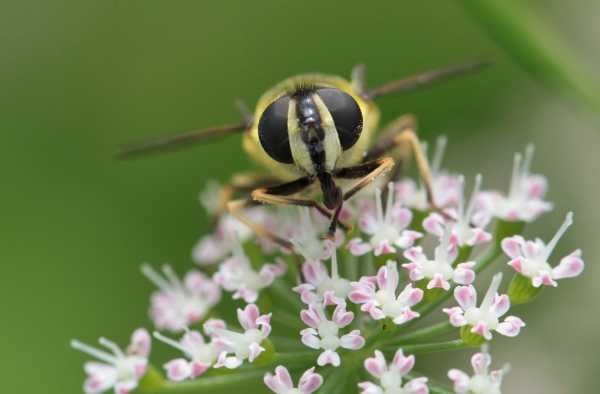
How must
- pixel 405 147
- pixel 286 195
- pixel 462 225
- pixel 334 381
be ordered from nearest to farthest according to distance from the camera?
pixel 334 381 → pixel 286 195 → pixel 462 225 → pixel 405 147

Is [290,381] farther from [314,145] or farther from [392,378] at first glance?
[314,145]

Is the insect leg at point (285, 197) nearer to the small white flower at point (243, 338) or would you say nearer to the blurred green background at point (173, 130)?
the small white flower at point (243, 338)

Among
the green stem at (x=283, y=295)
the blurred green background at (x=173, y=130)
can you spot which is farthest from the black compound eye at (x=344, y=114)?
the blurred green background at (x=173, y=130)

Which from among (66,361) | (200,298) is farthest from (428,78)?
(66,361)

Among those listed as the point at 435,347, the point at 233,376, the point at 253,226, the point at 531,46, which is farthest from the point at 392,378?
the point at 531,46

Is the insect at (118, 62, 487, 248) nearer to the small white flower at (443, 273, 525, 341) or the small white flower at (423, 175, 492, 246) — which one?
the small white flower at (423, 175, 492, 246)

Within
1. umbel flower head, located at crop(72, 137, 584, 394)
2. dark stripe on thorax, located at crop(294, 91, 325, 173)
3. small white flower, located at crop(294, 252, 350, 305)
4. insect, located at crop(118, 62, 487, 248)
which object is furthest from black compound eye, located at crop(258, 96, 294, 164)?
small white flower, located at crop(294, 252, 350, 305)
